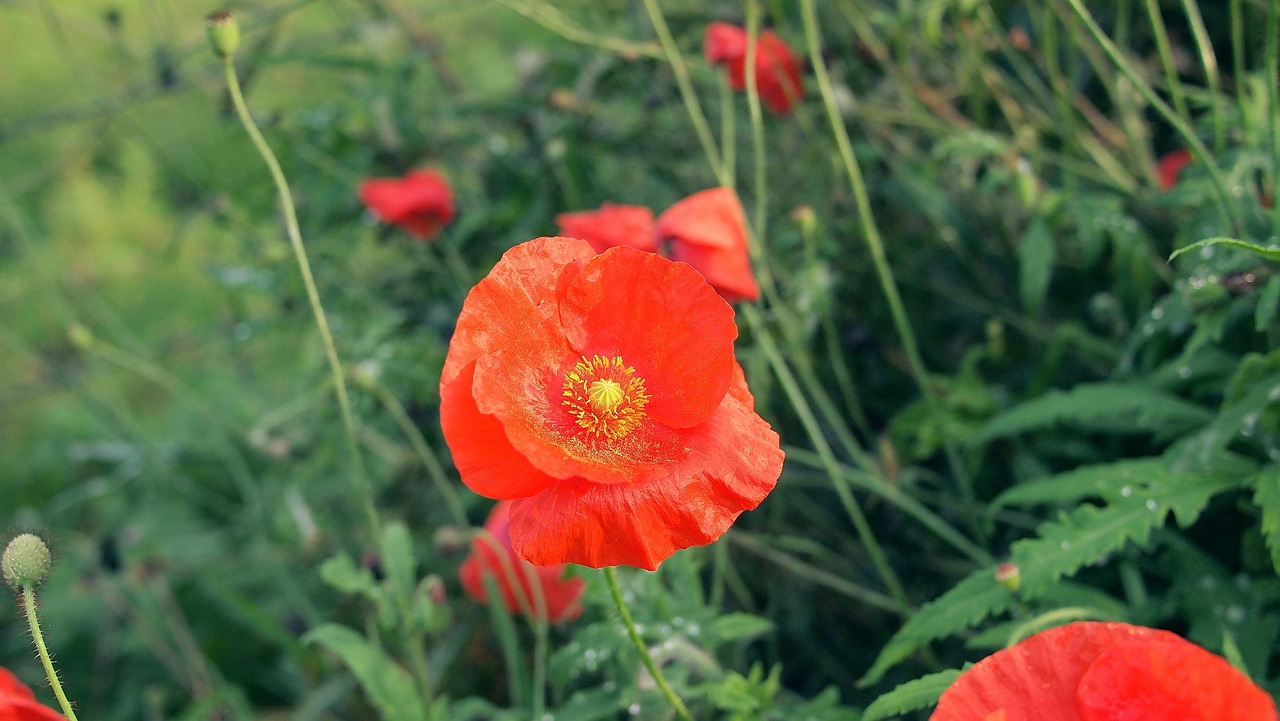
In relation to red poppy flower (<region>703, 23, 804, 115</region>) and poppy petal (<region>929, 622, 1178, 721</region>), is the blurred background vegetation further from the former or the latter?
poppy petal (<region>929, 622, 1178, 721</region>)

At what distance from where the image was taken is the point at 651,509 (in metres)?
0.78

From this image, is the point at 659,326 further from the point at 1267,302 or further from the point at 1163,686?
the point at 1267,302

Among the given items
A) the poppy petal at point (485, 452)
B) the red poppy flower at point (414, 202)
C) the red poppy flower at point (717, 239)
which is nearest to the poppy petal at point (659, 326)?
the poppy petal at point (485, 452)

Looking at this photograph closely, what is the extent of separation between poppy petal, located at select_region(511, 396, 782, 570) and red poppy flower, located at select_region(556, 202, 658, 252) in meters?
0.56

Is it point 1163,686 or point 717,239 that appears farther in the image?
point 717,239

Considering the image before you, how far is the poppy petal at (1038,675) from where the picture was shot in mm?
681

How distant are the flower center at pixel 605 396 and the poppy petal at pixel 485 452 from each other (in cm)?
11

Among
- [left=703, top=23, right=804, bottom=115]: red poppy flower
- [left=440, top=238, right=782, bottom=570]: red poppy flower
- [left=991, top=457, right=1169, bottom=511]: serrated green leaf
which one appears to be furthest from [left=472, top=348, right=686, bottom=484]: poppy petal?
[left=703, top=23, right=804, bottom=115]: red poppy flower

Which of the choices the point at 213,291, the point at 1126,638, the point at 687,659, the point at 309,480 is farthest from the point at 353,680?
the point at 213,291

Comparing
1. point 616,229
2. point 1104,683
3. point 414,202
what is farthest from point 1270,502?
point 414,202

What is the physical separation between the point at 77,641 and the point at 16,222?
0.91 m

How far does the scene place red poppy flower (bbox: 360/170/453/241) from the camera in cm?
170

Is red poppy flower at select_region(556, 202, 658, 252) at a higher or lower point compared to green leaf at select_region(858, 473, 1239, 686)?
higher

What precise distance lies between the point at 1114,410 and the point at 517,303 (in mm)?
738
